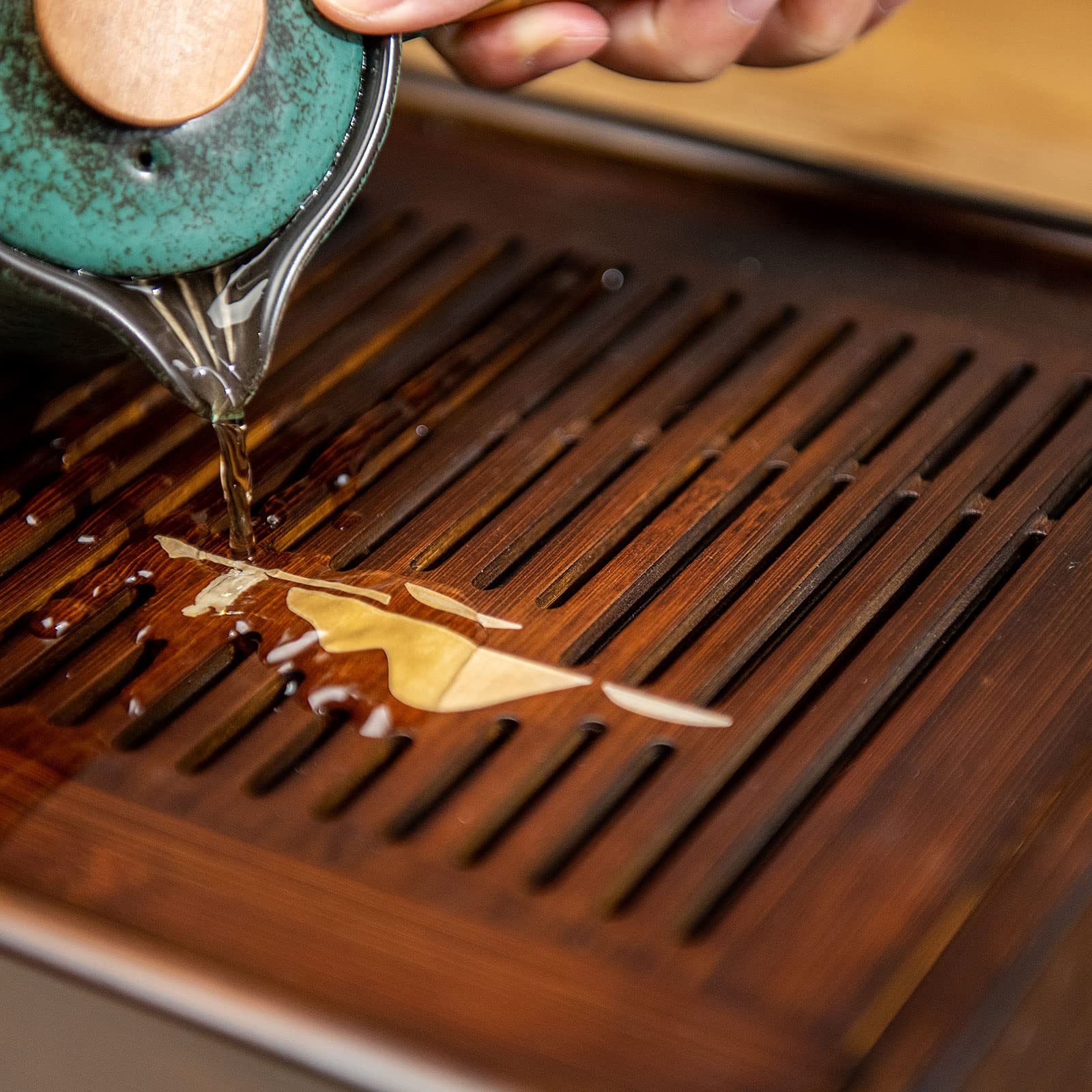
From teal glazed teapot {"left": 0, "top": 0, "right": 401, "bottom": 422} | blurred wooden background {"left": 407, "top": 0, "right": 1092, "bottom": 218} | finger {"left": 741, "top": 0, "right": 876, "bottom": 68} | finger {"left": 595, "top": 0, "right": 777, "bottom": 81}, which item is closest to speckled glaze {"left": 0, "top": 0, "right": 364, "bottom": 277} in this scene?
teal glazed teapot {"left": 0, "top": 0, "right": 401, "bottom": 422}

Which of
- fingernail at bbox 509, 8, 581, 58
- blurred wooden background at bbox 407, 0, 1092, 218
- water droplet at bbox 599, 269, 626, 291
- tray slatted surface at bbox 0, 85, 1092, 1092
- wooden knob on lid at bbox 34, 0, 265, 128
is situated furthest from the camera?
blurred wooden background at bbox 407, 0, 1092, 218

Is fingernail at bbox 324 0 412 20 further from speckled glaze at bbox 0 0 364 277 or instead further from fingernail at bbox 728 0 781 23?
fingernail at bbox 728 0 781 23

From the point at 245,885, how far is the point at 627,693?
0.22 meters

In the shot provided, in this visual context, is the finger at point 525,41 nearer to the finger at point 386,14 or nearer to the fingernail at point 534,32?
the fingernail at point 534,32

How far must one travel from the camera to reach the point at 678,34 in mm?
1022

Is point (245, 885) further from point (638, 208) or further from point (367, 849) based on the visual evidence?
point (638, 208)

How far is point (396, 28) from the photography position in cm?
82

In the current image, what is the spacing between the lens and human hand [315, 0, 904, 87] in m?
0.98

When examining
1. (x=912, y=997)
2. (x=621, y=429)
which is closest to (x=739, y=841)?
(x=912, y=997)

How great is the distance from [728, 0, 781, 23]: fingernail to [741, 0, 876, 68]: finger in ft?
0.16

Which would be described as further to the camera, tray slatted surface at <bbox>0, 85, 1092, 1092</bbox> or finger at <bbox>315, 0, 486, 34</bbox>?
finger at <bbox>315, 0, 486, 34</bbox>

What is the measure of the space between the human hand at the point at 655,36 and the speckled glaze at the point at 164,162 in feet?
0.57

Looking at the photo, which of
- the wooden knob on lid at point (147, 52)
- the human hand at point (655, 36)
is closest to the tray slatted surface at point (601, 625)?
the human hand at point (655, 36)

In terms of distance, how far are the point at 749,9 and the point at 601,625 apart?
46cm
